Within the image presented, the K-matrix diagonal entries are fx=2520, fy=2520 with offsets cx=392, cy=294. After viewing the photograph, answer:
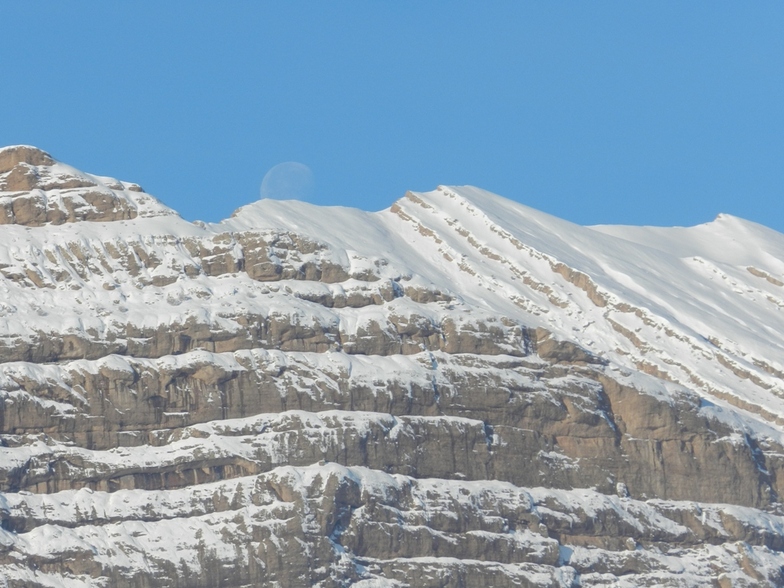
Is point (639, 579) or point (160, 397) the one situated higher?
point (160, 397)

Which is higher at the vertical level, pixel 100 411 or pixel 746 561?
pixel 100 411

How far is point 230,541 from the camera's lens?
618 feet

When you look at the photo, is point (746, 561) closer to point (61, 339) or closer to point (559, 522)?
point (559, 522)

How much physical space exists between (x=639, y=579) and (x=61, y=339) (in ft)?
161

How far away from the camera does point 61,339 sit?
198 metres

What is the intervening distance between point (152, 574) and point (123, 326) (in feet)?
75.2

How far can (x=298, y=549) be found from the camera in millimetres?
188250

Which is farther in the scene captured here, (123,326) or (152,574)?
(123,326)

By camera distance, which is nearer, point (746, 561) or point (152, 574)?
point (152, 574)

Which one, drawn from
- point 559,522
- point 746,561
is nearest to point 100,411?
point 559,522

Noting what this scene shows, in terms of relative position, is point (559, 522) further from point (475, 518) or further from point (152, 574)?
point (152, 574)

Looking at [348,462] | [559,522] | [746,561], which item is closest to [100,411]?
[348,462]

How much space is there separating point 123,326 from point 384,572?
29173mm

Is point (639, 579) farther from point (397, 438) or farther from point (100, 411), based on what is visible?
point (100, 411)
